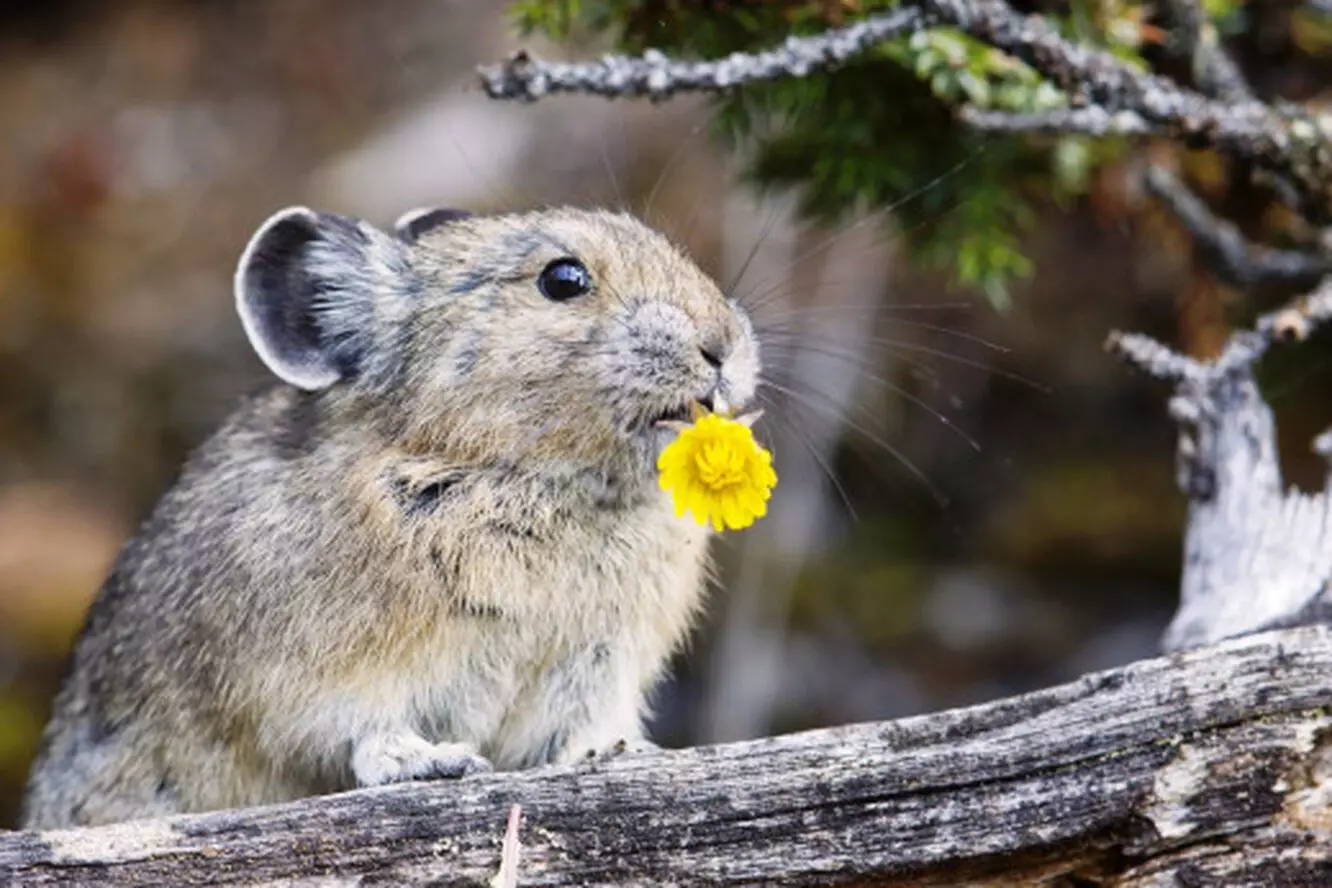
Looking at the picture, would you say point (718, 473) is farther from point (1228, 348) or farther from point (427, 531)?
point (1228, 348)

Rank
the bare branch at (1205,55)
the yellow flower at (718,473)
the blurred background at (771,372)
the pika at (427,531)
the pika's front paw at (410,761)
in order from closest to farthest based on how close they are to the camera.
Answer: the yellow flower at (718,473)
the pika's front paw at (410,761)
the pika at (427,531)
the bare branch at (1205,55)
the blurred background at (771,372)

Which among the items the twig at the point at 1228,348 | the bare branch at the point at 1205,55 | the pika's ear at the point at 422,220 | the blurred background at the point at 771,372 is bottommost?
the twig at the point at 1228,348

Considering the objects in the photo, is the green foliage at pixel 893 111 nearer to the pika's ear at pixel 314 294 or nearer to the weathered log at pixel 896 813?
the pika's ear at pixel 314 294

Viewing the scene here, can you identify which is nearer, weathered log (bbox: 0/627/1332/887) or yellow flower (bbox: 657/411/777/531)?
weathered log (bbox: 0/627/1332/887)

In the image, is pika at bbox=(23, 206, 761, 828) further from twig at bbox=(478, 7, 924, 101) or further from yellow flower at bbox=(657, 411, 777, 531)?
twig at bbox=(478, 7, 924, 101)

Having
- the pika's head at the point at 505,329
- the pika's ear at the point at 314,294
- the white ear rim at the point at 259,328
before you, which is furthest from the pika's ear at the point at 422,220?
the white ear rim at the point at 259,328

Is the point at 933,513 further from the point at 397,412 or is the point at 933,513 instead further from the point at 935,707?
the point at 397,412

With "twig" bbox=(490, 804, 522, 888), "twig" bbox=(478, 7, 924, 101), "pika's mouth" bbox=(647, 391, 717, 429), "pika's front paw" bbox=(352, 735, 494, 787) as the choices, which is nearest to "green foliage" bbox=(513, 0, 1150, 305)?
"twig" bbox=(478, 7, 924, 101)

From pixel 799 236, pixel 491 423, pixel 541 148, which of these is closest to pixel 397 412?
pixel 491 423

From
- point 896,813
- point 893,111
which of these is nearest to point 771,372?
point 893,111
